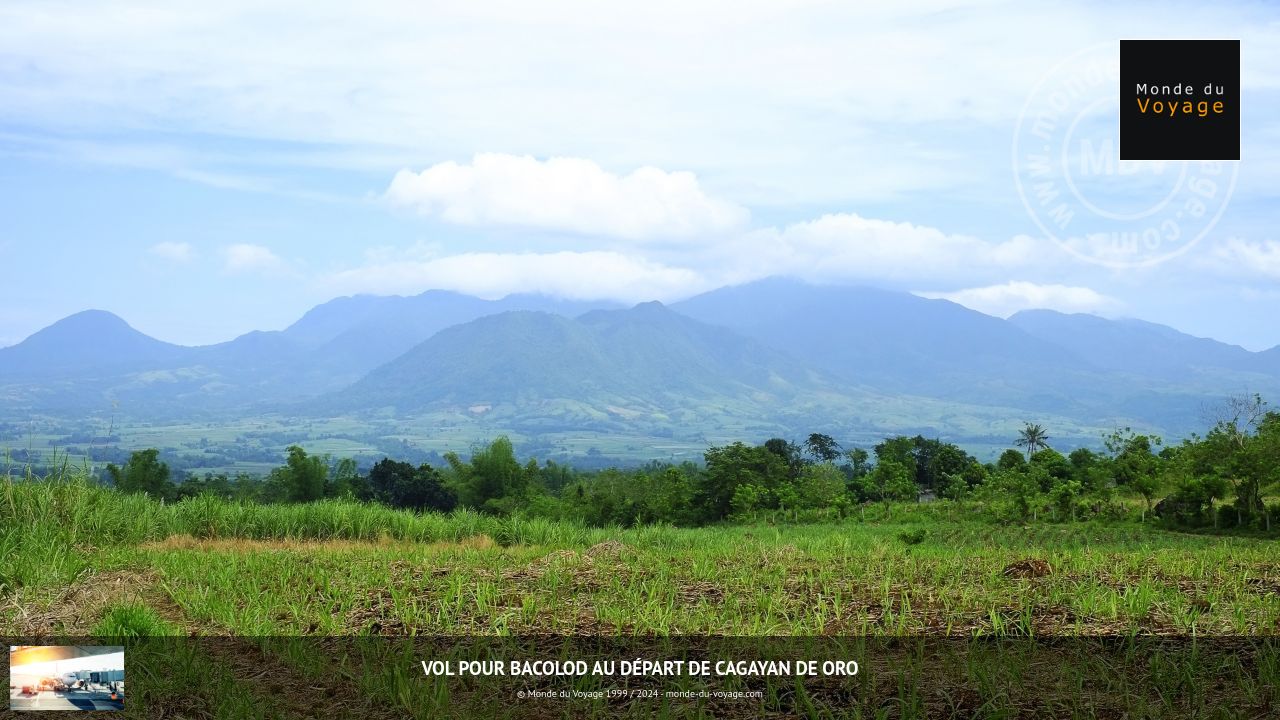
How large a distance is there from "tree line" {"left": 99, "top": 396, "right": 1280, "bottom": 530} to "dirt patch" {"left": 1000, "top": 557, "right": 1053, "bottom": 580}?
59.0 feet

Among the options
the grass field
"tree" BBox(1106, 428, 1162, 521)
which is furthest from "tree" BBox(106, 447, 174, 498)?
"tree" BBox(1106, 428, 1162, 521)

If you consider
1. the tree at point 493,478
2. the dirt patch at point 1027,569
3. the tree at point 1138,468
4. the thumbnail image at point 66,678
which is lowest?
the tree at point 493,478

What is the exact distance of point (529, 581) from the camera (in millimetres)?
8102

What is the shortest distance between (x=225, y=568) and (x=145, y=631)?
2680mm

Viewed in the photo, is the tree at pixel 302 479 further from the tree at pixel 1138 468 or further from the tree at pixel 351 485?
the tree at pixel 1138 468

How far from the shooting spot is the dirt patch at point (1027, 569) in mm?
8195

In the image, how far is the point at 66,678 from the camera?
5.76 m

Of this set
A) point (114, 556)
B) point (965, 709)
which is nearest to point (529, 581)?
point (965, 709)

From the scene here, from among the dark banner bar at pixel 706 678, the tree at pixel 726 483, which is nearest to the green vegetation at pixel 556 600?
the dark banner bar at pixel 706 678

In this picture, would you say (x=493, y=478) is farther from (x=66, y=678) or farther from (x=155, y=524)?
(x=66, y=678)

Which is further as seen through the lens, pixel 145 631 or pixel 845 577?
pixel 845 577

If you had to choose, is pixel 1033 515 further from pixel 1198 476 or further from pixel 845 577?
pixel 845 577

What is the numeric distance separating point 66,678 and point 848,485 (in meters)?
35.4

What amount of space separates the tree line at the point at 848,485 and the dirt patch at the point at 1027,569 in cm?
1797
